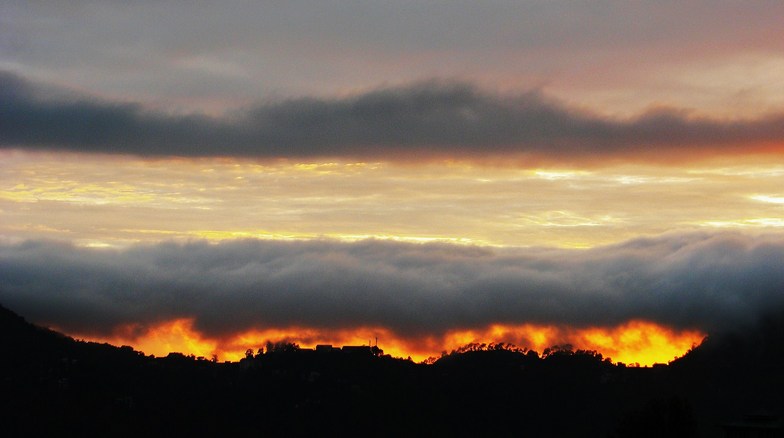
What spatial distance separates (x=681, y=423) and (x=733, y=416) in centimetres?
2166

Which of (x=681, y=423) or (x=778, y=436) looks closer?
(x=778, y=436)

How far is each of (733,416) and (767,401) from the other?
1169cm

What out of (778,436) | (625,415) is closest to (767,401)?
(625,415)

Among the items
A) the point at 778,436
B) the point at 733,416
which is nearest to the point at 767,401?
the point at 733,416

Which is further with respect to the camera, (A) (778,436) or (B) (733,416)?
(B) (733,416)

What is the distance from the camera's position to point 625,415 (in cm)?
18238

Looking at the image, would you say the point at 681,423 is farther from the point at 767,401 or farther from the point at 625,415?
the point at 767,401

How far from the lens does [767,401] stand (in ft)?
649

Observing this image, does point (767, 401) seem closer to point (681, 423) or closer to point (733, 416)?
point (733, 416)

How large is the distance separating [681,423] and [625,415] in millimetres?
12543

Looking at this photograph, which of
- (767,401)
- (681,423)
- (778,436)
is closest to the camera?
(778,436)

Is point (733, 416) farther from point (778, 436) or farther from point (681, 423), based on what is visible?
point (778, 436)

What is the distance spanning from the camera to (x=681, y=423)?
561ft

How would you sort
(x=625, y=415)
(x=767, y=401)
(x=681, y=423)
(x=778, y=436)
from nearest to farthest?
(x=778, y=436) < (x=681, y=423) < (x=625, y=415) < (x=767, y=401)
